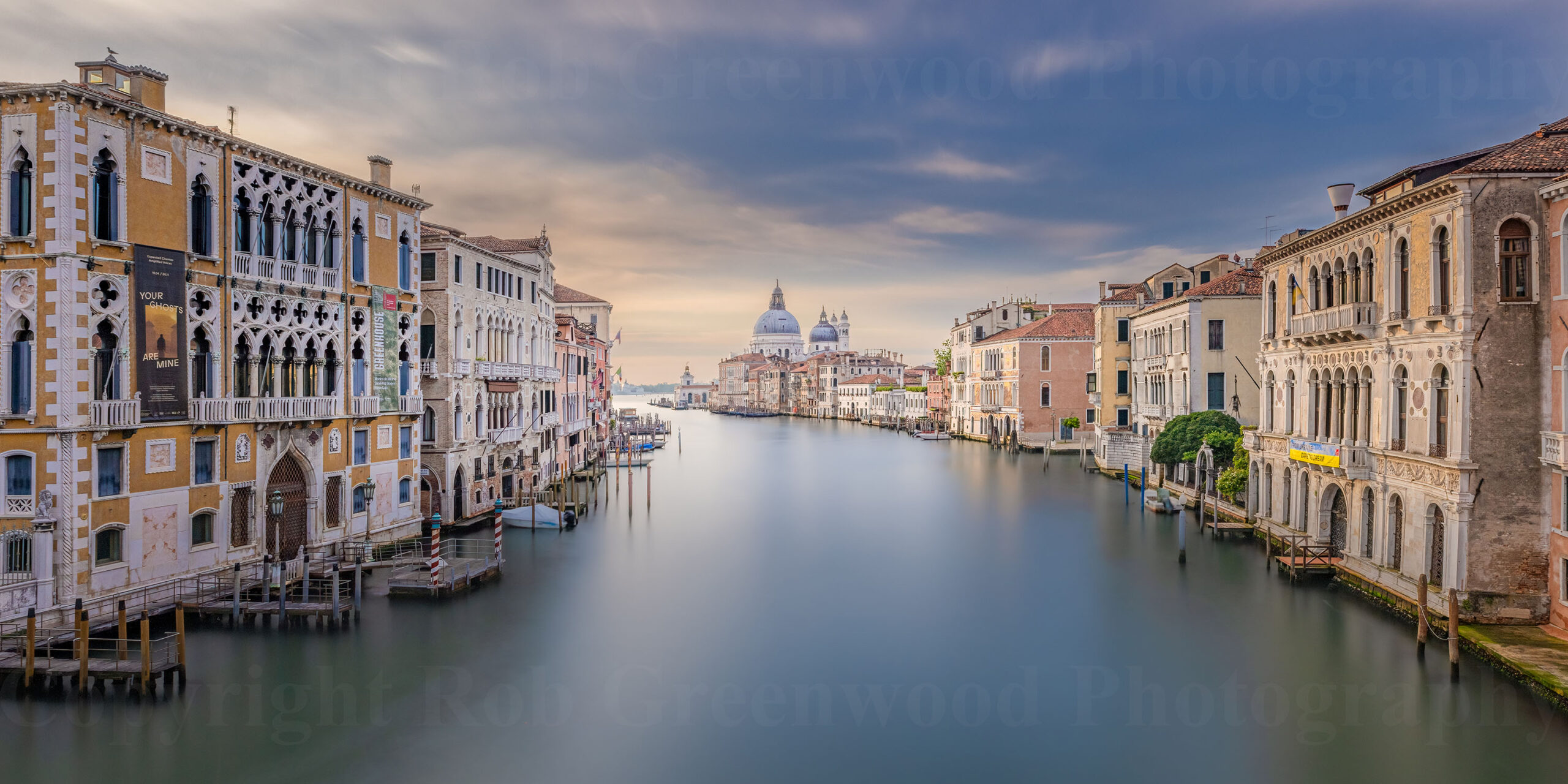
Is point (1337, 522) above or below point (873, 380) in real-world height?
below

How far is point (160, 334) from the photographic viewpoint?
13055 millimetres

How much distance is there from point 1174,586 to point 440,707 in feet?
42.0

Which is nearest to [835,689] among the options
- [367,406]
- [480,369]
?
[367,406]

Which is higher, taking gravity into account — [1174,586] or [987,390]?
[987,390]

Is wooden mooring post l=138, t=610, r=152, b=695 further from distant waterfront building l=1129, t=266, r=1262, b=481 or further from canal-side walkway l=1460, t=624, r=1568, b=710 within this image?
distant waterfront building l=1129, t=266, r=1262, b=481

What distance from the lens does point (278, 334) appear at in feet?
50.8

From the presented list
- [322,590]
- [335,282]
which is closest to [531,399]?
[335,282]

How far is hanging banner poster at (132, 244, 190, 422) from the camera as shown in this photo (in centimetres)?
1275

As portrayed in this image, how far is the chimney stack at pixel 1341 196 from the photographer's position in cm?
1764

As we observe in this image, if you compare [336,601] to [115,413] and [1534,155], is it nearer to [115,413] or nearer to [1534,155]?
[115,413]

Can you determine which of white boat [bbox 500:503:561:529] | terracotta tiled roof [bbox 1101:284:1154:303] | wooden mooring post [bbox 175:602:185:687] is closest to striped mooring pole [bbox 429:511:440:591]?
wooden mooring post [bbox 175:602:185:687]

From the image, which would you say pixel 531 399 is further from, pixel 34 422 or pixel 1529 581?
pixel 1529 581

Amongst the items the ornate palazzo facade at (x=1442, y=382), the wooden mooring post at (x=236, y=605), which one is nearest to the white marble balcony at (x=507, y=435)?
the wooden mooring post at (x=236, y=605)

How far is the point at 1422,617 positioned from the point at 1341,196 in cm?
932
